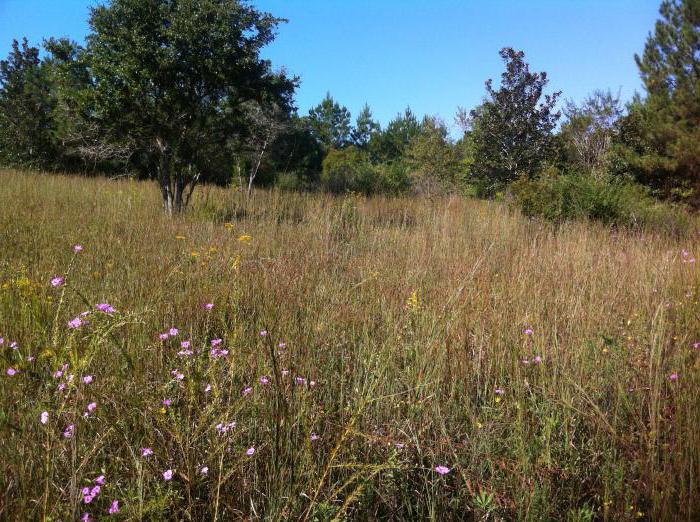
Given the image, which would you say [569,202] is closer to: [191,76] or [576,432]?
[191,76]

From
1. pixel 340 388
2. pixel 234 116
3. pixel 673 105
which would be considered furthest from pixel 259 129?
pixel 673 105

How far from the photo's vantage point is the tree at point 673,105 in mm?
10344

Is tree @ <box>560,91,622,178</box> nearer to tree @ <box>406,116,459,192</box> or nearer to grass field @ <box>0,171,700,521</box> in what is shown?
tree @ <box>406,116,459,192</box>

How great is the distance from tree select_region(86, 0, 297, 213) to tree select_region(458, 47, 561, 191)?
11426 millimetres

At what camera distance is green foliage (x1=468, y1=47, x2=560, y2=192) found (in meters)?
16.8

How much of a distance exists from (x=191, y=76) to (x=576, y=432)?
770cm

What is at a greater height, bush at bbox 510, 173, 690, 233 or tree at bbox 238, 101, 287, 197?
tree at bbox 238, 101, 287, 197

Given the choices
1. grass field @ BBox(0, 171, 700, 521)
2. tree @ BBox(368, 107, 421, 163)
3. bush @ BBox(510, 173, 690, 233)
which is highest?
tree @ BBox(368, 107, 421, 163)

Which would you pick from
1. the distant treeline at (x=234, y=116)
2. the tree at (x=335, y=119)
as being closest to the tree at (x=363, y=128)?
the tree at (x=335, y=119)

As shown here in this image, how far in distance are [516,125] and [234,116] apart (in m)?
12.3

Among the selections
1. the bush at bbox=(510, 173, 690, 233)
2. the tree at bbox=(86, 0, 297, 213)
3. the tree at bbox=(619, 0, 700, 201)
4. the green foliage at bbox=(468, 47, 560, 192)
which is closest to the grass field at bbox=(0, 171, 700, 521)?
the tree at bbox=(86, 0, 297, 213)

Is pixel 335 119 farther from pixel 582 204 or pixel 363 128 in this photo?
pixel 582 204

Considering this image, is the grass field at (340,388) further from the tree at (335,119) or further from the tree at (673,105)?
the tree at (335,119)

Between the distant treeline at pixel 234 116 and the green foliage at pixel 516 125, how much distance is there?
4cm
